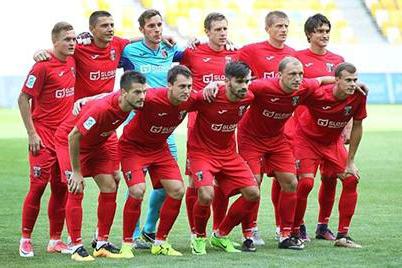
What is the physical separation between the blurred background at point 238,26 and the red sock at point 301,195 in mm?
20469

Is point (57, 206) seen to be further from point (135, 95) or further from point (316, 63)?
point (316, 63)

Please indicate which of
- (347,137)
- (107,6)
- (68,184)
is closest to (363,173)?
(347,137)

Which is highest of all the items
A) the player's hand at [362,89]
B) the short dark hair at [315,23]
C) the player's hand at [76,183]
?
the short dark hair at [315,23]

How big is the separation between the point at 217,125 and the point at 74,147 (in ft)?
4.79

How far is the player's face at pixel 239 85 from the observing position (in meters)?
9.88

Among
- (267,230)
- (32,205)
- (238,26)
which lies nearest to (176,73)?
(32,205)

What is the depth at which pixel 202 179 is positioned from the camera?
996 centimetres

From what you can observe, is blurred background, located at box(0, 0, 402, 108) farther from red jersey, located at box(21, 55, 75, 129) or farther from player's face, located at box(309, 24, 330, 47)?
red jersey, located at box(21, 55, 75, 129)

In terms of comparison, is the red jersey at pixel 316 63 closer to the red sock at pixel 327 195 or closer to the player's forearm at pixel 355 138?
the player's forearm at pixel 355 138

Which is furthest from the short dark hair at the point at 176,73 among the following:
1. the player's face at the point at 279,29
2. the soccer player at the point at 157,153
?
the player's face at the point at 279,29

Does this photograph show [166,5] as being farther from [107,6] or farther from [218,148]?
[218,148]

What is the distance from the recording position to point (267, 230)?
11.6 metres

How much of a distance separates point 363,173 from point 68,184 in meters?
8.04

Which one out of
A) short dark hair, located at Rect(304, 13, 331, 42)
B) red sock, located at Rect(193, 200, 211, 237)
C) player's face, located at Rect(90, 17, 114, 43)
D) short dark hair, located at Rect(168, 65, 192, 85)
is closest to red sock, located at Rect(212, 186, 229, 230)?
red sock, located at Rect(193, 200, 211, 237)
